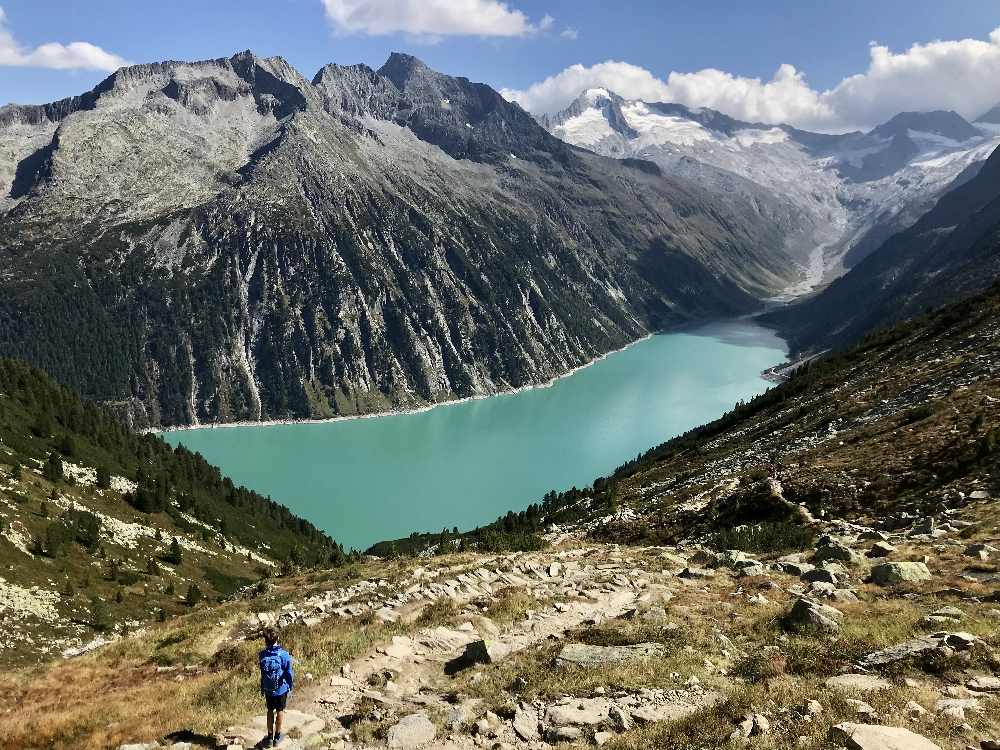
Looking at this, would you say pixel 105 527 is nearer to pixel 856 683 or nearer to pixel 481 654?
pixel 481 654

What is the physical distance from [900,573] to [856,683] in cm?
1025

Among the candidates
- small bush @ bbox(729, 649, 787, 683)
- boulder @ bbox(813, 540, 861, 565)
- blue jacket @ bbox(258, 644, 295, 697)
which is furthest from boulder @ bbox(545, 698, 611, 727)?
boulder @ bbox(813, 540, 861, 565)

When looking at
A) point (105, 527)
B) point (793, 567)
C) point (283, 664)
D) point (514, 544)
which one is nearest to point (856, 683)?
point (793, 567)

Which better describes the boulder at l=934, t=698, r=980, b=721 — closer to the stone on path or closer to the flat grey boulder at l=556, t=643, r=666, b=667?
the flat grey boulder at l=556, t=643, r=666, b=667

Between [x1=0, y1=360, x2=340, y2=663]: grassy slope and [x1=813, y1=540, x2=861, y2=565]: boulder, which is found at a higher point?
[x1=0, y1=360, x2=340, y2=663]: grassy slope

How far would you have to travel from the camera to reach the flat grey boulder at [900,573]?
22891mm

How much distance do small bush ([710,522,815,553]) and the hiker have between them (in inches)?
952

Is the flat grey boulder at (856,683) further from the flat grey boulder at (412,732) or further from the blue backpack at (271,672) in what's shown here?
the blue backpack at (271,672)

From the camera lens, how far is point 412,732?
1572cm

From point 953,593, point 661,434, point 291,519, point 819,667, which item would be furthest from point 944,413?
point 661,434

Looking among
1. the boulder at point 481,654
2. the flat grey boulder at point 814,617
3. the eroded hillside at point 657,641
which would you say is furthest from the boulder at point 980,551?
the boulder at point 481,654

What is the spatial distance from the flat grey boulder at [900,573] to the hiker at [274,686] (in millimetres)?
20096

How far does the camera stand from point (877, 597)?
21.7 m

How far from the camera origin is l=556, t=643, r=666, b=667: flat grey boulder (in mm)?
18750
